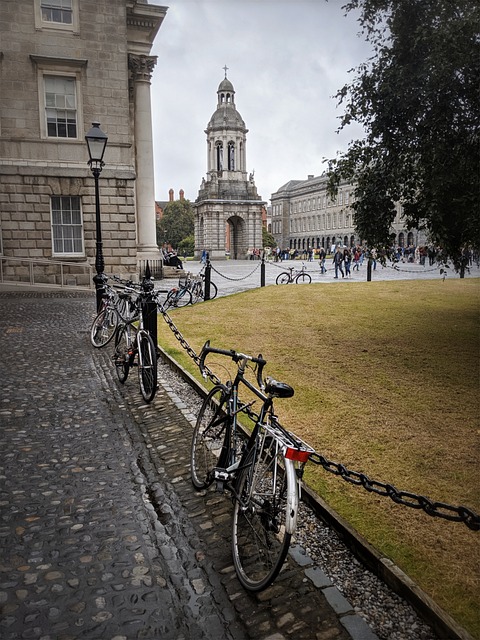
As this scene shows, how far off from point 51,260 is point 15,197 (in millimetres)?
2783

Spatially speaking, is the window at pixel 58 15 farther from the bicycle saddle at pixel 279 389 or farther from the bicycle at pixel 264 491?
the bicycle saddle at pixel 279 389

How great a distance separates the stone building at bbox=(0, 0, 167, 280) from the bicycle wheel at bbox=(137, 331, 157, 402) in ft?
50.2

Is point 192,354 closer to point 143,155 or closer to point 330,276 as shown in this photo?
point 143,155

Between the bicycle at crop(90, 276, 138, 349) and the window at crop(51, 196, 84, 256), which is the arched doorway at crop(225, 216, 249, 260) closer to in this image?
the window at crop(51, 196, 84, 256)

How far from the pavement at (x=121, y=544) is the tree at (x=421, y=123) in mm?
5731

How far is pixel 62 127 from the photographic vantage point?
21.1 m

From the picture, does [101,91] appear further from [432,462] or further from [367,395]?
[432,462]

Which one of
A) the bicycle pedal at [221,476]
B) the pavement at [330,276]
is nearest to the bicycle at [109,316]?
the bicycle pedal at [221,476]

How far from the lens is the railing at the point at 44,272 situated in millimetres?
20203

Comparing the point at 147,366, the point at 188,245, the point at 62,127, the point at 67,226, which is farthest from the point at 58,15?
the point at 188,245

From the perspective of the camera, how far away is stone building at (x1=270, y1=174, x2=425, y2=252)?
104 m

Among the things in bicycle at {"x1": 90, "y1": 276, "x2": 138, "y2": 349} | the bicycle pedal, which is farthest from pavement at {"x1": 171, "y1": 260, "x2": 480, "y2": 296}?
the bicycle pedal

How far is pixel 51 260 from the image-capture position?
21125 mm

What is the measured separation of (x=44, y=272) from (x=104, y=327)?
493 inches
